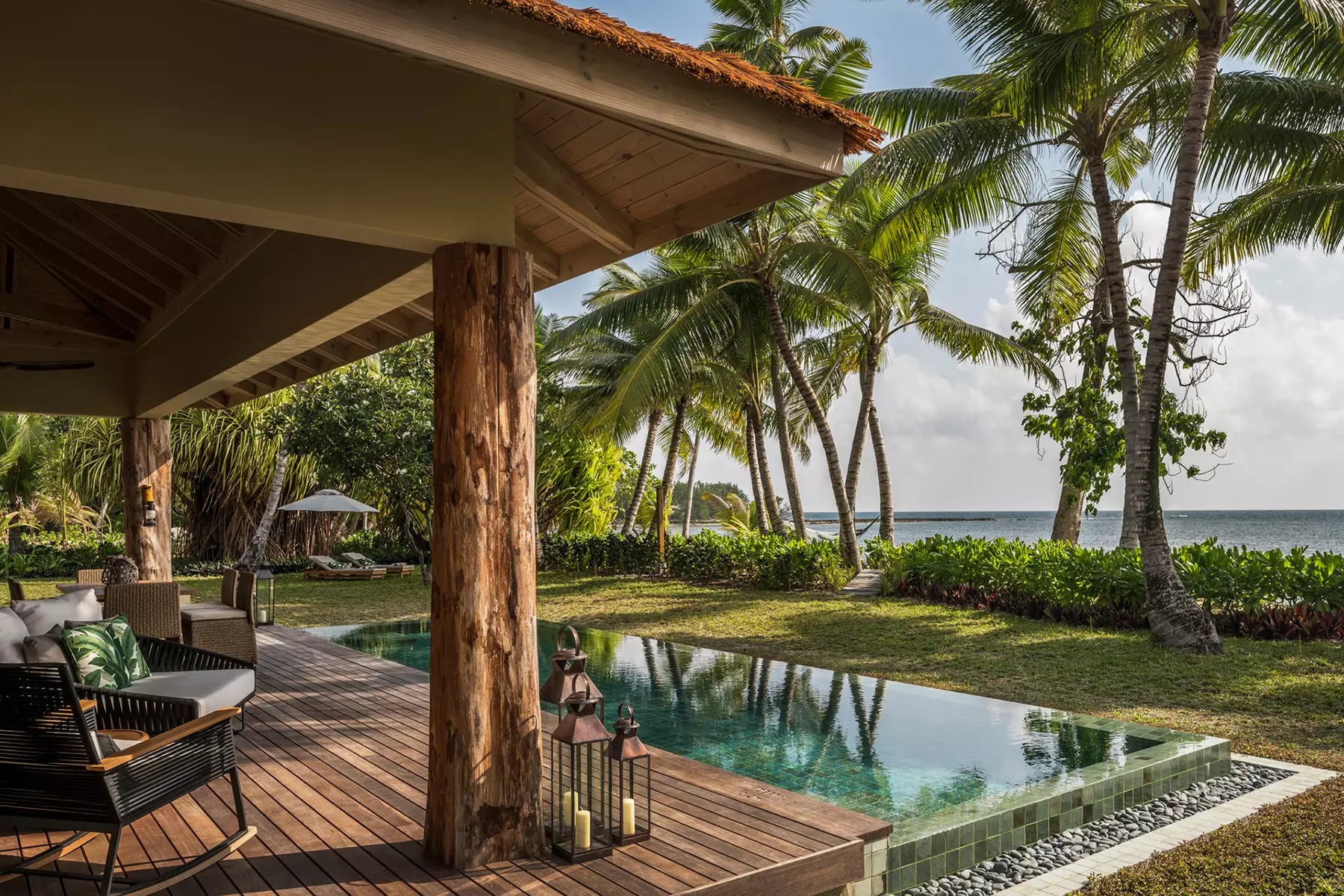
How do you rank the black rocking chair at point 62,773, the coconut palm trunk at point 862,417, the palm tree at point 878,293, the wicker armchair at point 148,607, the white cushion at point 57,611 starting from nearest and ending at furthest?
the black rocking chair at point 62,773, the white cushion at point 57,611, the wicker armchair at point 148,607, the palm tree at point 878,293, the coconut palm trunk at point 862,417

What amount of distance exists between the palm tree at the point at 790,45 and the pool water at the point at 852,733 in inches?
350

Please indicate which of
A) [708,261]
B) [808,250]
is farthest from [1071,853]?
[708,261]

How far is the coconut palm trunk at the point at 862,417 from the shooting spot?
1617cm

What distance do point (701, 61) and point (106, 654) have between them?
3.81 metres

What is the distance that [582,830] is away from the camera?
3.20 metres

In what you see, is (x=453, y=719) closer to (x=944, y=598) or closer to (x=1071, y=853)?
(x=1071, y=853)

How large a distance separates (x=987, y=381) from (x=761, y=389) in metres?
25.3

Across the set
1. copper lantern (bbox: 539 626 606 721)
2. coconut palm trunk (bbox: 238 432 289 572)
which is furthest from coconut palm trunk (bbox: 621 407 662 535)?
copper lantern (bbox: 539 626 606 721)

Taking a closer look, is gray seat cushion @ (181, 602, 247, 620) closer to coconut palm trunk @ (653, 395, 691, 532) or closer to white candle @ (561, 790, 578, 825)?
white candle @ (561, 790, 578, 825)

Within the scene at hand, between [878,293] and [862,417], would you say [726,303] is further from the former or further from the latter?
[862,417]

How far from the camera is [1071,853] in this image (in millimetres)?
4000

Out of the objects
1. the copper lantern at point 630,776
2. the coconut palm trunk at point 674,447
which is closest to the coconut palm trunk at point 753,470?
the coconut palm trunk at point 674,447

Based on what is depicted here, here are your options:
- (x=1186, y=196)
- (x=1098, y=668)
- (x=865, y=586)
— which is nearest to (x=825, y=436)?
(x=865, y=586)

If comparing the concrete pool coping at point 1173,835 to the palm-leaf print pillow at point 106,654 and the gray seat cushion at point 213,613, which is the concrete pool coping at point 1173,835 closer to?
the palm-leaf print pillow at point 106,654
